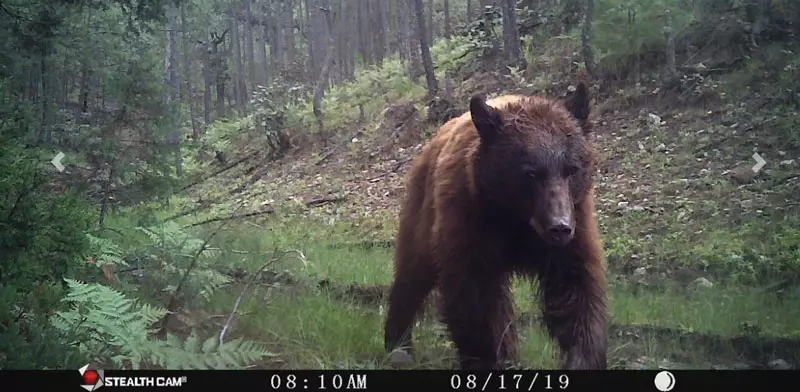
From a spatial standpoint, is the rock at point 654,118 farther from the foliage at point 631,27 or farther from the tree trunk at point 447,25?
the tree trunk at point 447,25

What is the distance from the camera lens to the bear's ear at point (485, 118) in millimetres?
2271

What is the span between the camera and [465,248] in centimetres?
232

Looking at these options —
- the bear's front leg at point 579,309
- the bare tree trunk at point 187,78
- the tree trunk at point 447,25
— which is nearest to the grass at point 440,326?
the bear's front leg at point 579,309

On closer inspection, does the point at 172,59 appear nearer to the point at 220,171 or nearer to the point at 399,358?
the point at 220,171

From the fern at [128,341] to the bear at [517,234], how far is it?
726 millimetres

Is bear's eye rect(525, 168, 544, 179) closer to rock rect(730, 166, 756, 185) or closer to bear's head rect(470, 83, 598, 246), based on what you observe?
bear's head rect(470, 83, 598, 246)

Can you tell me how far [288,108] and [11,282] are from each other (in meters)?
2.21

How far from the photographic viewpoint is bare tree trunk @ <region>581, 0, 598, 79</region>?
3.92m

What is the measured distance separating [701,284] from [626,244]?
0.40 meters

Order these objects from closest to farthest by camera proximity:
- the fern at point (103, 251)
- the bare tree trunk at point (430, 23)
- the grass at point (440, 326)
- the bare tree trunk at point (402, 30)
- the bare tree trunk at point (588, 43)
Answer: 1. the grass at point (440, 326)
2. the fern at point (103, 251)
3. the bare tree trunk at point (588, 43)
4. the bare tree trunk at point (430, 23)
5. the bare tree trunk at point (402, 30)

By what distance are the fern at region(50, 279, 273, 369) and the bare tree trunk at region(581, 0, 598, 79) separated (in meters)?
2.69

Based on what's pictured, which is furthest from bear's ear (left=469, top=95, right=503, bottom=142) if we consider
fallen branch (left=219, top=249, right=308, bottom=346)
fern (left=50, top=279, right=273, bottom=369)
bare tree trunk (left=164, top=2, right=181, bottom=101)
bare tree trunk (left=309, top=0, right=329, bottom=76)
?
bare tree trunk (left=309, top=0, right=329, bottom=76)
